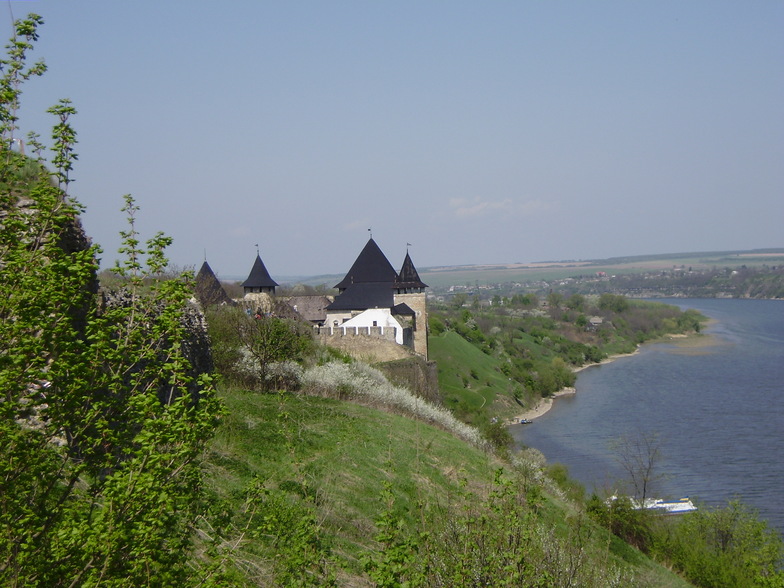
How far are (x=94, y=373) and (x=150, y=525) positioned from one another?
850 mm

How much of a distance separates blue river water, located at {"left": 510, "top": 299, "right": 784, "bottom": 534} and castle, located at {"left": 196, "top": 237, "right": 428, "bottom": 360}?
30.5 ft

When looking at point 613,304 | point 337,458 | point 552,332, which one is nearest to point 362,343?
point 337,458

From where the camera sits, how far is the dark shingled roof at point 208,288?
91.5 ft

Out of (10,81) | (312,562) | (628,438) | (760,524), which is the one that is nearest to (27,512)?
(312,562)

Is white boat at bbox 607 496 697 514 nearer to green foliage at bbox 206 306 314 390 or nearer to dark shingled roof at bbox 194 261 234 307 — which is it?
green foliage at bbox 206 306 314 390

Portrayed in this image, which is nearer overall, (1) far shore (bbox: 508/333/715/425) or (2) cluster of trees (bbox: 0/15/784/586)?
(2) cluster of trees (bbox: 0/15/784/586)

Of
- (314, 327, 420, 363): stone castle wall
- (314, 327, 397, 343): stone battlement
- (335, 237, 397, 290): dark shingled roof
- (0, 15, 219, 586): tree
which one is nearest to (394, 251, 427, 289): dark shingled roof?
(335, 237, 397, 290): dark shingled roof

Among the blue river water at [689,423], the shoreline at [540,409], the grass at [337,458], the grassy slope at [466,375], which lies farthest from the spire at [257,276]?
the grass at [337,458]

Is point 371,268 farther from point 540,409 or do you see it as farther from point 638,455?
point 540,409

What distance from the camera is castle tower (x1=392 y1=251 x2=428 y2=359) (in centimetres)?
3475

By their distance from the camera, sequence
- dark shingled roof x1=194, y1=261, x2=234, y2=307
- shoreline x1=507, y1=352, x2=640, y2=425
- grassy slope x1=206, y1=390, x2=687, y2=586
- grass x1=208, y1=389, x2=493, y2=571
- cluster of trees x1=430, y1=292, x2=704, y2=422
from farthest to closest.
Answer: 1. cluster of trees x1=430, y1=292, x2=704, y2=422
2. shoreline x1=507, y1=352, x2=640, y2=425
3. dark shingled roof x1=194, y1=261, x2=234, y2=307
4. grass x1=208, y1=389, x2=493, y2=571
5. grassy slope x1=206, y1=390, x2=687, y2=586

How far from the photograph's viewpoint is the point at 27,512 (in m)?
3.56

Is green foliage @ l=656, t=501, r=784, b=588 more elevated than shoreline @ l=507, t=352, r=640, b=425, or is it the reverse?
green foliage @ l=656, t=501, r=784, b=588

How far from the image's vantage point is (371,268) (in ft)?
124
